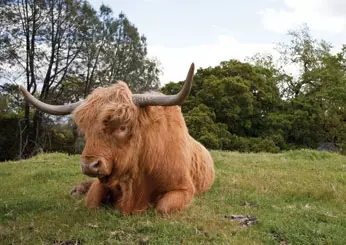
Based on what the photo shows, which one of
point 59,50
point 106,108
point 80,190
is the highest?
point 59,50

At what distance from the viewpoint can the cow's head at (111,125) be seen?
135 inches

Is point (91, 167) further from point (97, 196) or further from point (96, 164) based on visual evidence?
point (97, 196)

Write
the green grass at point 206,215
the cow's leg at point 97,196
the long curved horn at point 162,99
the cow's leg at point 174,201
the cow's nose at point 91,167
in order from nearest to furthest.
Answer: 1. the green grass at point 206,215
2. the cow's nose at point 91,167
3. the long curved horn at point 162,99
4. the cow's leg at point 174,201
5. the cow's leg at point 97,196

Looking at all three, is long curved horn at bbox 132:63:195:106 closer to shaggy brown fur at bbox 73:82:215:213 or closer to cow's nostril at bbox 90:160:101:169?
shaggy brown fur at bbox 73:82:215:213

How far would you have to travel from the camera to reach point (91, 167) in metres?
3.34

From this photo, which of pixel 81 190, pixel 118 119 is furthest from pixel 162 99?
pixel 81 190

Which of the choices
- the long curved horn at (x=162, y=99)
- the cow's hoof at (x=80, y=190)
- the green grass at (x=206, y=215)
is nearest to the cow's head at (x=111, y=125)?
the long curved horn at (x=162, y=99)

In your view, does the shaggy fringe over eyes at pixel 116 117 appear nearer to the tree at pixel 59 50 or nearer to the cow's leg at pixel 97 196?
the cow's leg at pixel 97 196

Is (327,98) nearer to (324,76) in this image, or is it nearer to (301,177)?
(324,76)

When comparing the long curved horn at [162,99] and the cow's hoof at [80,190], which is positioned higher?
the long curved horn at [162,99]

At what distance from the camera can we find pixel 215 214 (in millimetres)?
4102

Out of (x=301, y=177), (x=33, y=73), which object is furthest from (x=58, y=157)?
(x=33, y=73)

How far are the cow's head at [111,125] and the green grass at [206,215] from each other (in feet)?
2.00

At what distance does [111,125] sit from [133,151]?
43 cm
